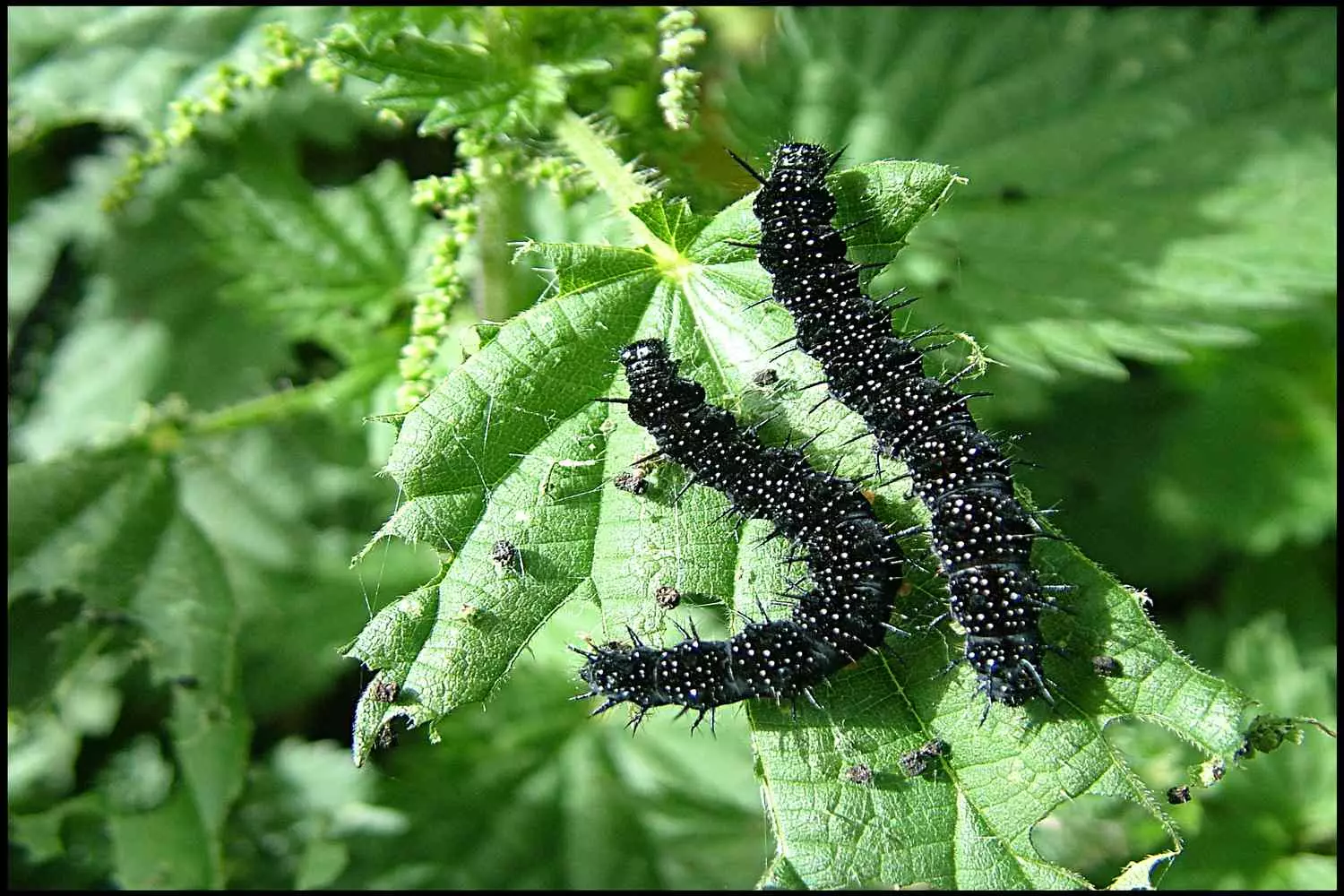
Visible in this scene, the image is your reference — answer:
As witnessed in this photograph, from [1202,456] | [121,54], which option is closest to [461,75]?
[121,54]

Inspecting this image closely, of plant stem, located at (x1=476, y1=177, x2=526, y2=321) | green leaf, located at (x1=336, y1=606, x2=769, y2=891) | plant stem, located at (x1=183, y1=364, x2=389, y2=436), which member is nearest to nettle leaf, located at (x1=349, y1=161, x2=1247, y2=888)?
plant stem, located at (x1=476, y1=177, x2=526, y2=321)

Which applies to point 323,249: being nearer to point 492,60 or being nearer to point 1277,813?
point 492,60

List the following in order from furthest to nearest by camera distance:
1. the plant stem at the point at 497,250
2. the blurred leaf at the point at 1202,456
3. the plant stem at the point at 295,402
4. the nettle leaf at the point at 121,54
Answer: the blurred leaf at the point at 1202,456 < the nettle leaf at the point at 121,54 < the plant stem at the point at 295,402 < the plant stem at the point at 497,250

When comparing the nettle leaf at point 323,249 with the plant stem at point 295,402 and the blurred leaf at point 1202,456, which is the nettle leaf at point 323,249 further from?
the blurred leaf at point 1202,456

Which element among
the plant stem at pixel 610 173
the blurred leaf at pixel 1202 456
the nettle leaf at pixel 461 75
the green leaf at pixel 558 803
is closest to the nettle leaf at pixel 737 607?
the plant stem at pixel 610 173

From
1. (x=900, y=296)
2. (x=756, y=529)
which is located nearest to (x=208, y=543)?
(x=756, y=529)
